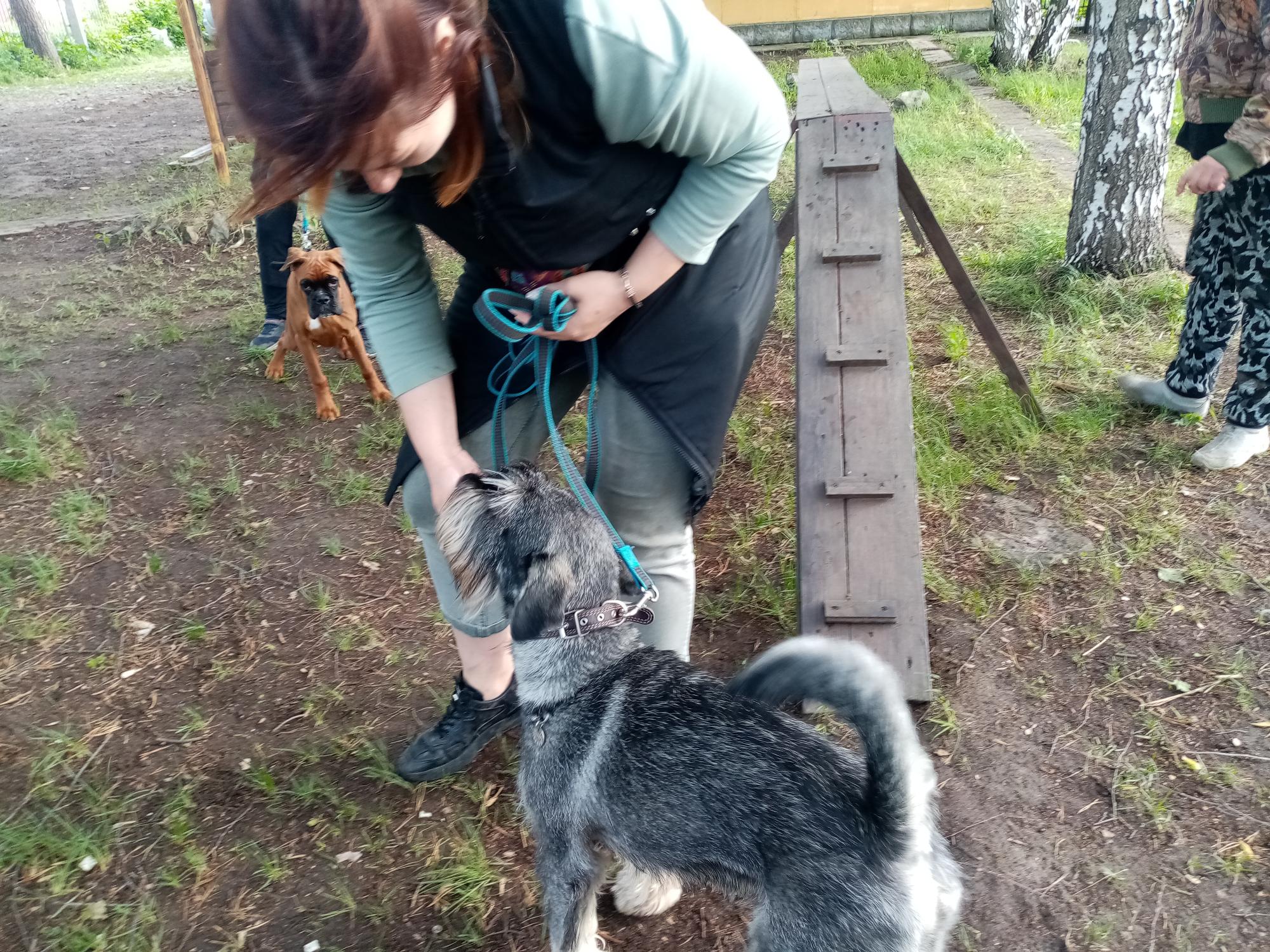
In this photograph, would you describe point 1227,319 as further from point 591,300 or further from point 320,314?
point 320,314

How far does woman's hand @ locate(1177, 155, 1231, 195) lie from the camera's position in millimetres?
3180

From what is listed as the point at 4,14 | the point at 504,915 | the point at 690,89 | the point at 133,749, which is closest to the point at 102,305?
the point at 133,749

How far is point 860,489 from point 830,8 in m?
12.8

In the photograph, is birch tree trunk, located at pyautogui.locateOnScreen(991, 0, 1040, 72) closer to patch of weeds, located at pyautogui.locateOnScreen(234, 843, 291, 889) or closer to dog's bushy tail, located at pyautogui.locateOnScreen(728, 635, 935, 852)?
dog's bushy tail, located at pyautogui.locateOnScreen(728, 635, 935, 852)

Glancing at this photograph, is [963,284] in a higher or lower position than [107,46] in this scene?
lower

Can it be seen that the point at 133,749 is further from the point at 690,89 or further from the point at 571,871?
the point at 690,89

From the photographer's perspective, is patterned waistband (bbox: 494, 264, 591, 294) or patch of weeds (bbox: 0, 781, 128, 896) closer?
patterned waistband (bbox: 494, 264, 591, 294)

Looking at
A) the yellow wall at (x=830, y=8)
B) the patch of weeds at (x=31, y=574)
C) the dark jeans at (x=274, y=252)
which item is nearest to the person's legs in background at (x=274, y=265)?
the dark jeans at (x=274, y=252)

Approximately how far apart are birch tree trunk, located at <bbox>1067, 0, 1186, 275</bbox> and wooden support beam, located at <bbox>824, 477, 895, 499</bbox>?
135 inches

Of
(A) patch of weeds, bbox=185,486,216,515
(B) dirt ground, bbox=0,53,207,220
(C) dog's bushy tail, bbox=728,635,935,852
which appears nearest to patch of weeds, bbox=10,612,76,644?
(A) patch of weeds, bbox=185,486,216,515

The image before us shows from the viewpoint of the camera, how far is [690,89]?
60.9 inches

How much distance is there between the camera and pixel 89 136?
437 inches

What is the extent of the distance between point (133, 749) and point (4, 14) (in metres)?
21.2

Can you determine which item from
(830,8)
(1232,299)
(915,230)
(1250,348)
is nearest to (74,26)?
(830,8)
